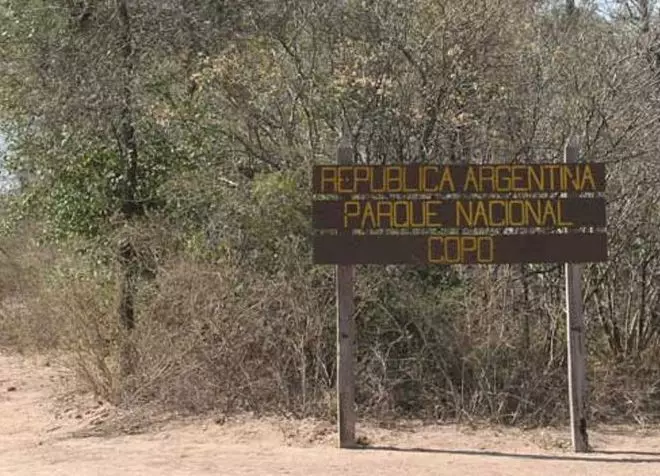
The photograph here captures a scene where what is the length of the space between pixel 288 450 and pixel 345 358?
102 cm

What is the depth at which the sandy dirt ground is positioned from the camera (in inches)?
345

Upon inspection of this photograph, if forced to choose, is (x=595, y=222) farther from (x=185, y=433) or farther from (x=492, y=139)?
(x=185, y=433)

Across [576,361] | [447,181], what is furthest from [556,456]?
[447,181]

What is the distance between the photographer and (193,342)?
11.2 metres

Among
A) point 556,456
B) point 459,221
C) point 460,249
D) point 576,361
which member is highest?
point 459,221

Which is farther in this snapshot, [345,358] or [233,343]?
[233,343]

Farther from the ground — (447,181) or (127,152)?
(127,152)

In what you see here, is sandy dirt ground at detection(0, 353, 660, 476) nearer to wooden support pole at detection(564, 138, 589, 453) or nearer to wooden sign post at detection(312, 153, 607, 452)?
wooden support pole at detection(564, 138, 589, 453)

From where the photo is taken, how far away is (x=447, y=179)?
955 cm

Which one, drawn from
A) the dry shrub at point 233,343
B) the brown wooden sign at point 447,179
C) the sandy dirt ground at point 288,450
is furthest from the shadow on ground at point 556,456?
the brown wooden sign at point 447,179

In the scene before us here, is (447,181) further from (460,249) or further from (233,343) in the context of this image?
(233,343)

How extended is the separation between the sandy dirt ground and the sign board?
179cm

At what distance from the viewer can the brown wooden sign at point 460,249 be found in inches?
372

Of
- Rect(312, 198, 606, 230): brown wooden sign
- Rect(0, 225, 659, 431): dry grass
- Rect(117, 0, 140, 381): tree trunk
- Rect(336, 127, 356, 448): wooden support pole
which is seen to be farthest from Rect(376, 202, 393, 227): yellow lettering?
Rect(117, 0, 140, 381): tree trunk
